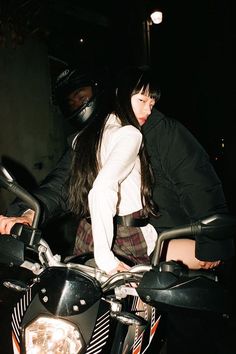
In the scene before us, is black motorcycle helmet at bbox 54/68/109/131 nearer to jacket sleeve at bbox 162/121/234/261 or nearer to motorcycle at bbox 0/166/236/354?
jacket sleeve at bbox 162/121/234/261

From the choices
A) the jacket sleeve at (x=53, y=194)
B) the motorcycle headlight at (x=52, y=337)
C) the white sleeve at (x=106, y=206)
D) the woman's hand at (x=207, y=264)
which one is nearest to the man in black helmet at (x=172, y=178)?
the jacket sleeve at (x=53, y=194)

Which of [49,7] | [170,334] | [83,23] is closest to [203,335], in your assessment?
[170,334]

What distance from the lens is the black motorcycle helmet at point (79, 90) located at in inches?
82.7

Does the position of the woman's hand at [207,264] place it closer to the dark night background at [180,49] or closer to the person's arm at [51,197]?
the person's arm at [51,197]

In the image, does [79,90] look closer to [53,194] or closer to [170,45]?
[53,194]

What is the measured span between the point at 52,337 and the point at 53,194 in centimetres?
141

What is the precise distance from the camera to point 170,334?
106 inches

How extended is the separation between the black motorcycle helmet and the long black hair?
34mm

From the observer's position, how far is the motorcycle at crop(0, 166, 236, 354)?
126cm

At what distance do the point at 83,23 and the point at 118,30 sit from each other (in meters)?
0.97

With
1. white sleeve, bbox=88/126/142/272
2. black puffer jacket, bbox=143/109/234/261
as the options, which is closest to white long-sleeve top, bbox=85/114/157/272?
white sleeve, bbox=88/126/142/272

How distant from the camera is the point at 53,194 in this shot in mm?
2557

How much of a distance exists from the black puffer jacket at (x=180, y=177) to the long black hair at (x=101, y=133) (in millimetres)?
181

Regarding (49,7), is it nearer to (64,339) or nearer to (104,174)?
(104,174)
